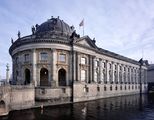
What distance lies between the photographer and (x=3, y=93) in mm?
35344

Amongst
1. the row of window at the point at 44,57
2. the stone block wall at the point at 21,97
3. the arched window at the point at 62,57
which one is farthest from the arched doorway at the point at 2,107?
the arched window at the point at 62,57

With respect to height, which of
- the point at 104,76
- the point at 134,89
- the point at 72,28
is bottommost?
the point at 134,89

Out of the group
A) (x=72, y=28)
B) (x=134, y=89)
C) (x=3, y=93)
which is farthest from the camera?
(x=134, y=89)

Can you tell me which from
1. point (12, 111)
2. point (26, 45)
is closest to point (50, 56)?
point (26, 45)

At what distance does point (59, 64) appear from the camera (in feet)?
174

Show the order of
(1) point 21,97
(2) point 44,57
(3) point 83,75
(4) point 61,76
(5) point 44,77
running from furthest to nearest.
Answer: (3) point 83,75, (4) point 61,76, (5) point 44,77, (2) point 44,57, (1) point 21,97

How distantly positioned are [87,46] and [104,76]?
17291 millimetres

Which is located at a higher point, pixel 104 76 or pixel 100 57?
pixel 100 57

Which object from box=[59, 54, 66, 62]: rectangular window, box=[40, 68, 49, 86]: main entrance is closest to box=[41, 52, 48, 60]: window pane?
box=[40, 68, 49, 86]: main entrance

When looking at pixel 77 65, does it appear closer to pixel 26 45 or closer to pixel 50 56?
pixel 50 56

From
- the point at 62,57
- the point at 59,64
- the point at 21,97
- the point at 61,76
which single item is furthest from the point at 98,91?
the point at 21,97

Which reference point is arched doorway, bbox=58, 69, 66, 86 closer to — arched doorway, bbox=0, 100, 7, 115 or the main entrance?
the main entrance

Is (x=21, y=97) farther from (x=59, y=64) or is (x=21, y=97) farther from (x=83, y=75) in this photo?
(x=83, y=75)

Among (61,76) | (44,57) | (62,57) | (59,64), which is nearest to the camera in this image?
(44,57)
